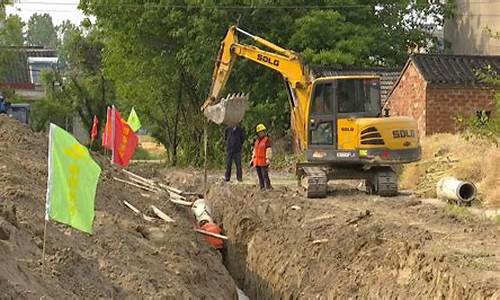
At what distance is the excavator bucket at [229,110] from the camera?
20.1m

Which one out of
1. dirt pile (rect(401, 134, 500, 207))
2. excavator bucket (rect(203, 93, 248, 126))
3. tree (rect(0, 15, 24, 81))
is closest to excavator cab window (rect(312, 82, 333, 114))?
excavator bucket (rect(203, 93, 248, 126))

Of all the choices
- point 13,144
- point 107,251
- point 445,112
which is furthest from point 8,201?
point 445,112

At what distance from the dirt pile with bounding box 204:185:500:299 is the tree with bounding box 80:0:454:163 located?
14.0m

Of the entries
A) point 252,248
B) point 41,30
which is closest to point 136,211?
point 252,248

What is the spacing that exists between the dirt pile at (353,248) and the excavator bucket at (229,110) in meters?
1.81

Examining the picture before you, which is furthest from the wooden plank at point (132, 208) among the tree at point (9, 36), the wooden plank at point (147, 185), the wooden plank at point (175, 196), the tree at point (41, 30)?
the tree at point (41, 30)

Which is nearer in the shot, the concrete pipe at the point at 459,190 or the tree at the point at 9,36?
the concrete pipe at the point at 459,190

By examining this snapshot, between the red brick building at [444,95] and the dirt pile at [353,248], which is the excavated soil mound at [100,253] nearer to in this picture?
the dirt pile at [353,248]

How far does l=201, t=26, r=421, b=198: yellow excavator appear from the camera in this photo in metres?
18.1

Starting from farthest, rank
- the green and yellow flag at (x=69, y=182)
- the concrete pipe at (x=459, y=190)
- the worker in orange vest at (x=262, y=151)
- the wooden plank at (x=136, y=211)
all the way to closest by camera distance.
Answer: the worker in orange vest at (x=262, y=151) < the concrete pipe at (x=459, y=190) < the wooden plank at (x=136, y=211) < the green and yellow flag at (x=69, y=182)

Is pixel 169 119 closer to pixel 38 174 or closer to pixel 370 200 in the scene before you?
pixel 370 200

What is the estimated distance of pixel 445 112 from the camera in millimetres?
24359

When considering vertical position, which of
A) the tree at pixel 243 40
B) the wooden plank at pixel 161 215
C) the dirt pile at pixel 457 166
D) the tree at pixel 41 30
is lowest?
the wooden plank at pixel 161 215

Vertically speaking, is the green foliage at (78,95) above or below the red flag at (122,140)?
above
